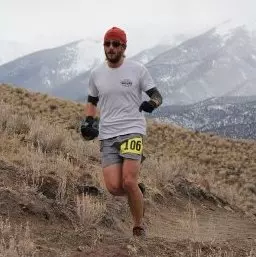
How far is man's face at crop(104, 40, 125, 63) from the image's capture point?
6.52m

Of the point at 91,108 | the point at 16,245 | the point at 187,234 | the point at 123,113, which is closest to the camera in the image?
the point at 16,245

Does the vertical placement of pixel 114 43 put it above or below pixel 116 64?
above

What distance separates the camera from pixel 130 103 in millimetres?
6547

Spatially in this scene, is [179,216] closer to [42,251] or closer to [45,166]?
[45,166]

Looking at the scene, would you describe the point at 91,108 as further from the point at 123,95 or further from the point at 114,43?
the point at 114,43

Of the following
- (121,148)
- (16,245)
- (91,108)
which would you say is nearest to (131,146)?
(121,148)

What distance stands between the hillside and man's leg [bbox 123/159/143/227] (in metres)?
0.32

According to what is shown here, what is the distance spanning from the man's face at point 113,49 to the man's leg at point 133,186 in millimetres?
1157

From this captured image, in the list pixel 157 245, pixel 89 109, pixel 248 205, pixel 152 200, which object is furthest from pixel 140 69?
pixel 248 205

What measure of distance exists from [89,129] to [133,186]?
918mm

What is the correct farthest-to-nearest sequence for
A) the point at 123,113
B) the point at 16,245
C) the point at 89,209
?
the point at 89,209 → the point at 123,113 → the point at 16,245

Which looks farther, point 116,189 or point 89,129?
point 89,129

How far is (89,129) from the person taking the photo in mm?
6934

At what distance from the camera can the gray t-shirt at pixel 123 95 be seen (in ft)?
21.4
